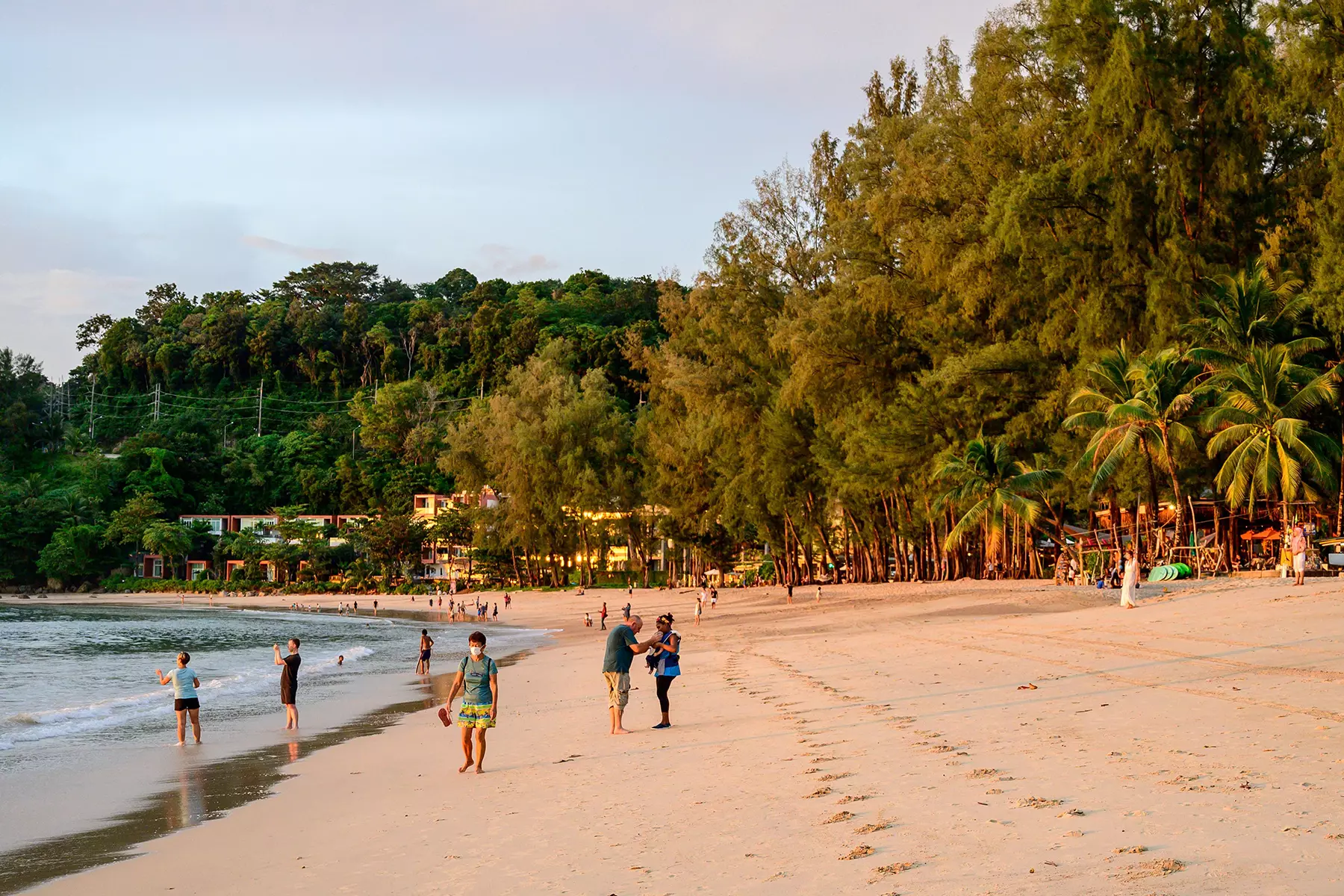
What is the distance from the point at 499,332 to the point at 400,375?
17.0 meters

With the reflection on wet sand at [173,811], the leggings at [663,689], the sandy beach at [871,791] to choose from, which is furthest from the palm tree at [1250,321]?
the reflection on wet sand at [173,811]

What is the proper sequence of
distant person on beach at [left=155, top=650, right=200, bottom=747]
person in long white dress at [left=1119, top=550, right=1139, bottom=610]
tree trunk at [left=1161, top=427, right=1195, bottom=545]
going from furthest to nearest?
tree trunk at [left=1161, top=427, right=1195, bottom=545] < person in long white dress at [left=1119, top=550, right=1139, bottom=610] < distant person on beach at [left=155, top=650, right=200, bottom=747]

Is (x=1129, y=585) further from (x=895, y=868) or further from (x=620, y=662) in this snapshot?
(x=895, y=868)

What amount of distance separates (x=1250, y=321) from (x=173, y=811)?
2658 centimetres

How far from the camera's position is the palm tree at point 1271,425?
25641 mm

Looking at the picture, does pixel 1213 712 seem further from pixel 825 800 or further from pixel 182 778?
pixel 182 778

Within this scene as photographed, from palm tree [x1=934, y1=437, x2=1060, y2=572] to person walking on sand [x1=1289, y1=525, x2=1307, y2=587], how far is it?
8.47 meters

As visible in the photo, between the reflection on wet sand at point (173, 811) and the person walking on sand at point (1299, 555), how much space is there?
59.6 feet

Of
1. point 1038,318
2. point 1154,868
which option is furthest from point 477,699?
point 1038,318

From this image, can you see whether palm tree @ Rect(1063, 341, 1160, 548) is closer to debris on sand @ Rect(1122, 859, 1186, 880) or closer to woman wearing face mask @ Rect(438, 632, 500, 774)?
woman wearing face mask @ Rect(438, 632, 500, 774)

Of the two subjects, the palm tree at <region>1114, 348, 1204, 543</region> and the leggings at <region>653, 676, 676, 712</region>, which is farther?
the palm tree at <region>1114, 348, 1204, 543</region>

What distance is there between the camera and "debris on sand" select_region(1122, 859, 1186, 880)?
533 centimetres

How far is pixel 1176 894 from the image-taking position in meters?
4.99

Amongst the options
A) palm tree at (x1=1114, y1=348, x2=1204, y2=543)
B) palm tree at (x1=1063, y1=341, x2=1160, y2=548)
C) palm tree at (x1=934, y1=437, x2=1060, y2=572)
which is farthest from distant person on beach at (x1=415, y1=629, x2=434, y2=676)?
palm tree at (x1=1114, y1=348, x2=1204, y2=543)
